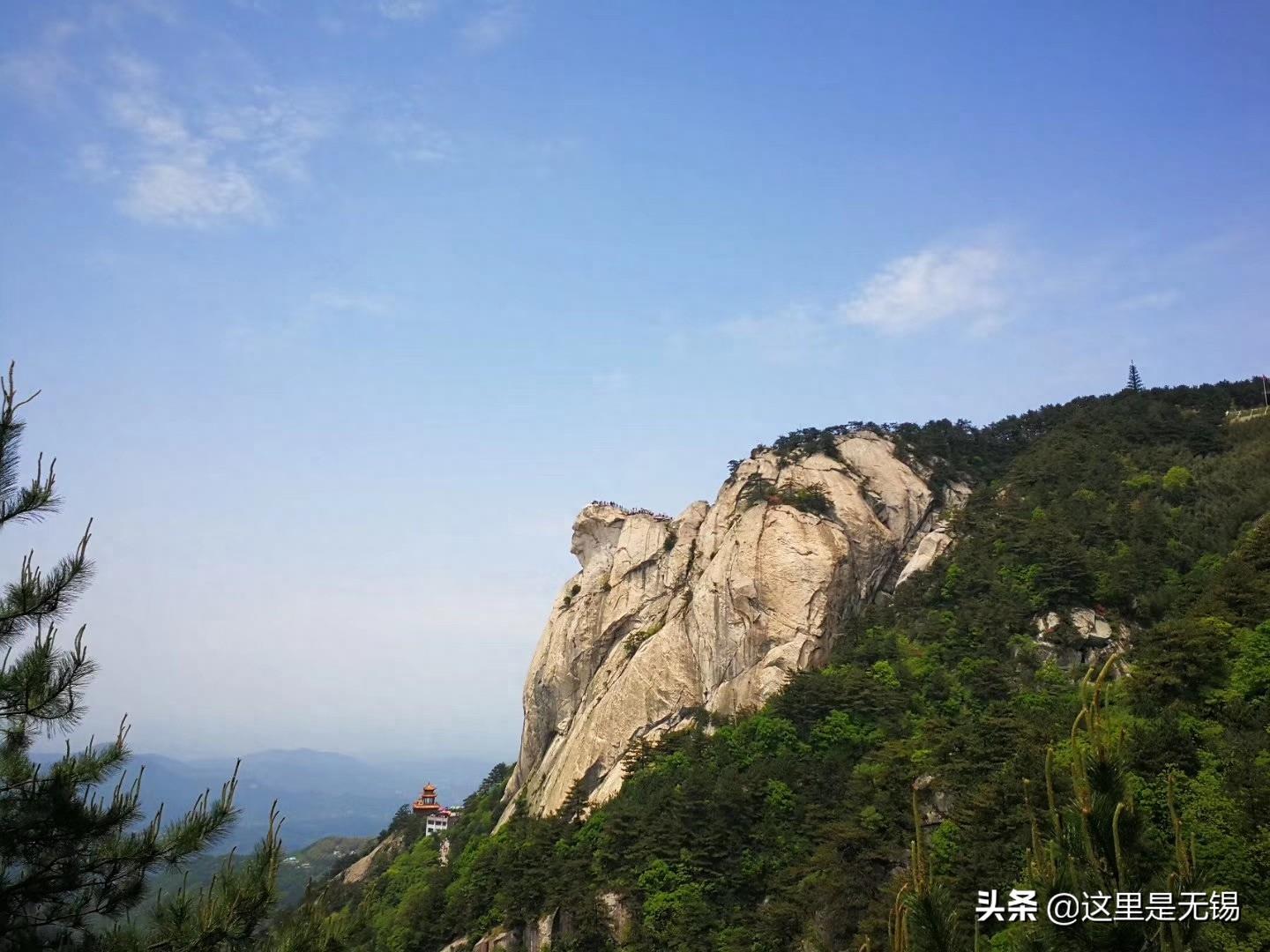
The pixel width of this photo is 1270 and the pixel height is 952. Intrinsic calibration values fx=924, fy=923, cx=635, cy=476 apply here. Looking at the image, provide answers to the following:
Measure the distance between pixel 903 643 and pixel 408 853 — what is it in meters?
26.1

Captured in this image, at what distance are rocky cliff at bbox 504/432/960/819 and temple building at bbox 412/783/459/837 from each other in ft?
36.2

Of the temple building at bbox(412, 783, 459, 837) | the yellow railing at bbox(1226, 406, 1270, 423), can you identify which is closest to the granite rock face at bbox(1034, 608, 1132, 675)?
the yellow railing at bbox(1226, 406, 1270, 423)

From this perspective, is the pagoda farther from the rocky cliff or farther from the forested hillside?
the rocky cliff

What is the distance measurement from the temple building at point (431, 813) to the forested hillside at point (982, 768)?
880 centimetres

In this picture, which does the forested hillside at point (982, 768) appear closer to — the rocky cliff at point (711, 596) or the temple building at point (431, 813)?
the rocky cliff at point (711, 596)

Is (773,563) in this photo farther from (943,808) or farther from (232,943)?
(232,943)

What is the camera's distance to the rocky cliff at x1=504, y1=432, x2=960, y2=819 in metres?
34.0

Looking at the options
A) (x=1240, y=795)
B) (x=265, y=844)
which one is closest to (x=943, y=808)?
(x=1240, y=795)

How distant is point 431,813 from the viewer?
5559cm

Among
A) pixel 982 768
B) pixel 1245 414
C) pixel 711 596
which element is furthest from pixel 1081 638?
pixel 1245 414

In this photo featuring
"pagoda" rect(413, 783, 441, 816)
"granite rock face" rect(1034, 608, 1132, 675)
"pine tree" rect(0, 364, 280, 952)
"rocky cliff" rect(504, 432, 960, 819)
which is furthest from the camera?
"pagoda" rect(413, 783, 441, 816)

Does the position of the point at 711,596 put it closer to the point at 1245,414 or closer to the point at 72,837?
the point at 1245,414

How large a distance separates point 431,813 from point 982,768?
138ft

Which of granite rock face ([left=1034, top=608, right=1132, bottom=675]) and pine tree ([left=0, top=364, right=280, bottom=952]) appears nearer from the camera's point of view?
pine tree ([left=0, top=364, right=280, bottom=952])
